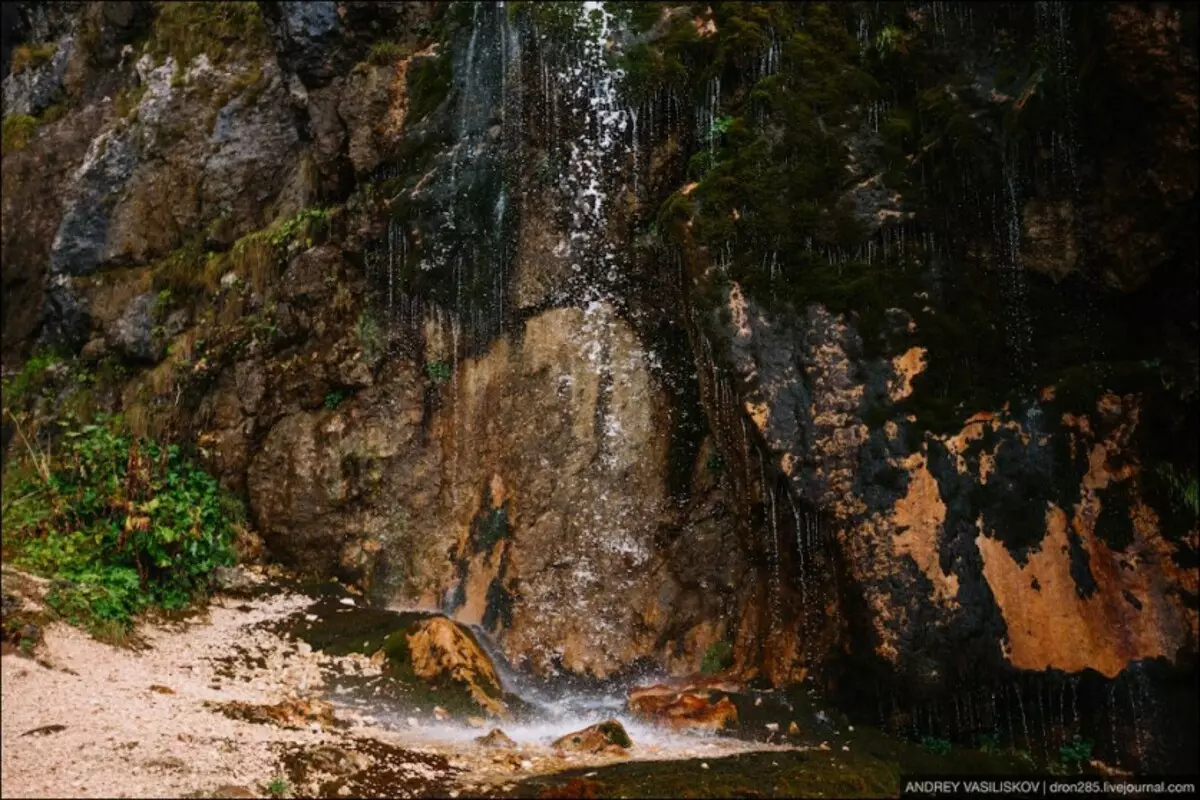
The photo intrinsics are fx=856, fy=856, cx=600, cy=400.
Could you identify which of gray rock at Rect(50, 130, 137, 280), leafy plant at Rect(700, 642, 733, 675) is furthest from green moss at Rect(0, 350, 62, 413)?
leafy plant at Rect(700, 642, 733, 675)

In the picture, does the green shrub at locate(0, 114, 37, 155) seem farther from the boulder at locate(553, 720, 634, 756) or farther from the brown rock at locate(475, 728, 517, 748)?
the boulder at locate(553, 720, 634, 756)

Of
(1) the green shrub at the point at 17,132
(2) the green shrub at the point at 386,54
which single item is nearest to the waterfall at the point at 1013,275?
(2) the green shrub at the point at 386,54

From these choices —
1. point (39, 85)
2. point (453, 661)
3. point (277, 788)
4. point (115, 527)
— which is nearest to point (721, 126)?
point (453, 661)

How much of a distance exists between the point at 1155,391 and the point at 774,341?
3.01 metres

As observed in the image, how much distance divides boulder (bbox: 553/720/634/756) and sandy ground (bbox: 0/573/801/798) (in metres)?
0.13

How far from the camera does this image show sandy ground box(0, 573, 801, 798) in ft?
15.9

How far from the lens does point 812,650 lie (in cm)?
728

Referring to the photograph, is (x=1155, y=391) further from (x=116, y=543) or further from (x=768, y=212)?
(x=116, y=543)

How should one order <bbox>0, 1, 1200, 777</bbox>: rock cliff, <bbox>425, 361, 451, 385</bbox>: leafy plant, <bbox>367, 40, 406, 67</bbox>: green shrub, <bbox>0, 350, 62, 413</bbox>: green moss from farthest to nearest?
1. <bbox>0, 350, 62, 413</bbox>: green moss
2. <bbox>367, 40, 406, 67</bbox>: green shrub
3. <bbox>425, 361, 451, 385</bbox>: leafy plant
4. <bbox>0, 1, 1200, 777</bbox>: rock cliff

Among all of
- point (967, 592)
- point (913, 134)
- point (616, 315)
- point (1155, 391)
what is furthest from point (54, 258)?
point (1155, 391)

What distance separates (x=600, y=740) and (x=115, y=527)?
5657 millimetres

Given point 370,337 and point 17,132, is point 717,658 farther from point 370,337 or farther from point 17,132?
point 17,132

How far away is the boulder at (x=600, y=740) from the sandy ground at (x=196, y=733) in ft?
0.41

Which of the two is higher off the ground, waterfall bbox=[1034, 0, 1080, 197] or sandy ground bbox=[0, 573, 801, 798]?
waterfall bbox=[1034, 0, 1080, 197]
